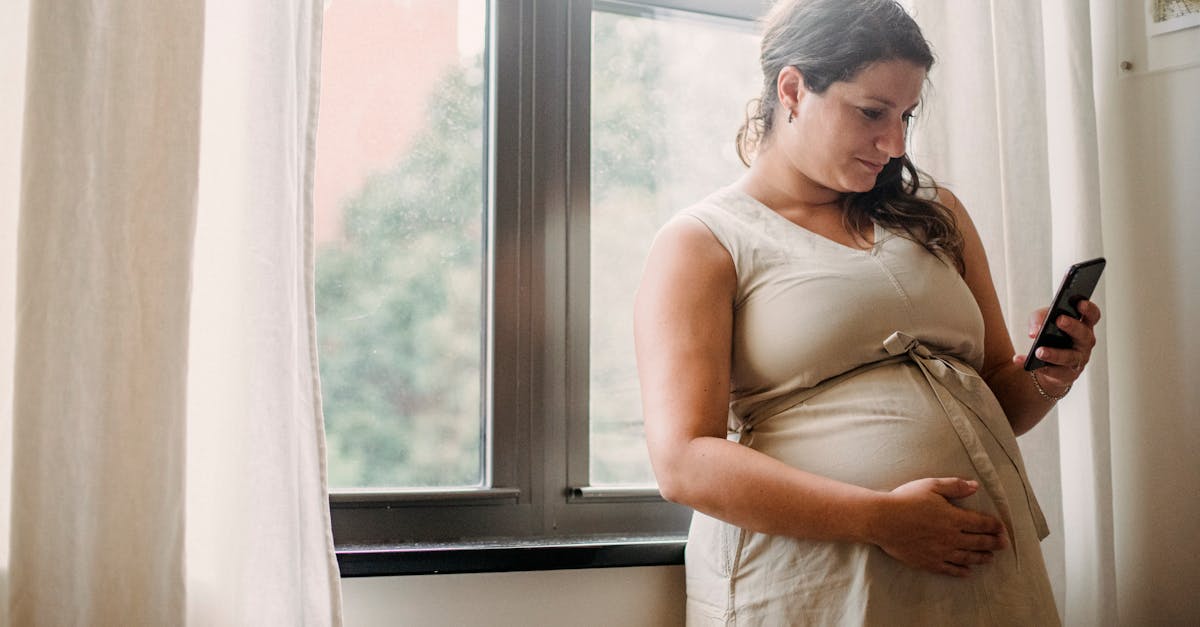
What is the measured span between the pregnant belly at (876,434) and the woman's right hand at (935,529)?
4 centimetres

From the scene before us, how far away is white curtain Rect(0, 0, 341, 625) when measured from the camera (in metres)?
0.92

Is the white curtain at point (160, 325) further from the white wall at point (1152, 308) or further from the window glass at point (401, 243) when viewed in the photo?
the white wall at point (1152, 308)

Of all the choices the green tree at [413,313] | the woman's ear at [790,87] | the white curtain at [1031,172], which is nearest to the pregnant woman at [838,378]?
the woman's ear at [790,87]

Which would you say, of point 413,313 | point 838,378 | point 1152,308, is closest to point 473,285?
point 413,313

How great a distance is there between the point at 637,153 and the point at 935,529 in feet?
2.54

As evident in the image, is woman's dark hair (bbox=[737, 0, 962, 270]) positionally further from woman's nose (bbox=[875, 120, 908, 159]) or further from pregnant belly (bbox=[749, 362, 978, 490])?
pregnant belly (bbox=[749, 362, 978, 490])

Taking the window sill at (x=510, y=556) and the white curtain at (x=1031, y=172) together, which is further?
the white curtain at (x=1031, y=172)

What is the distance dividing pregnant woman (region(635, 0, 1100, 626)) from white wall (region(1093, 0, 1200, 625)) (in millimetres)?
418

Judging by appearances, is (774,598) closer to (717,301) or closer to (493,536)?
(717,301)

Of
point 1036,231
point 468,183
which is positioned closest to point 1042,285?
point 1036,231

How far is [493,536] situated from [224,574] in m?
0.42

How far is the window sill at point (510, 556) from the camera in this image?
1141mm

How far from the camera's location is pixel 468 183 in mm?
1375

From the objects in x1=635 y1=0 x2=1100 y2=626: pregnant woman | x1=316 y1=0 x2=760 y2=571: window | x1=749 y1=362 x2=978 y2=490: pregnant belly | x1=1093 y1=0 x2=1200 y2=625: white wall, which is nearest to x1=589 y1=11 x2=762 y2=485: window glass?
x1=316 y1=0 x2=760 y2=571: window
